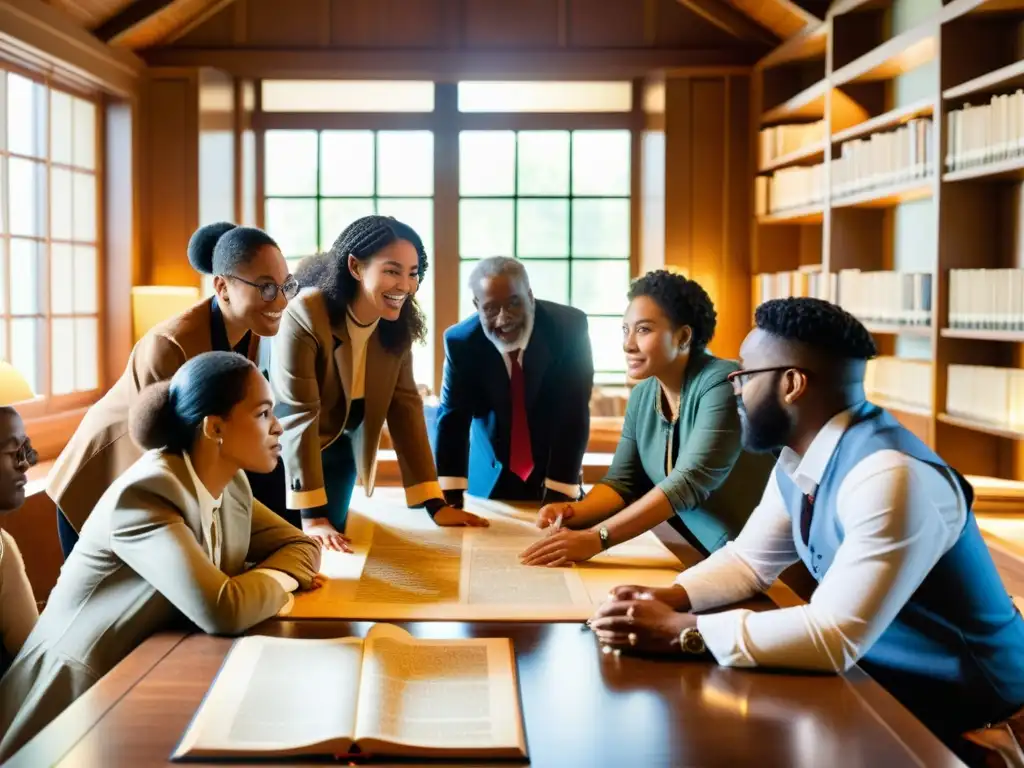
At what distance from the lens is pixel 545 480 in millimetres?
2908

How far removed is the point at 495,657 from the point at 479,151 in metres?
5.23

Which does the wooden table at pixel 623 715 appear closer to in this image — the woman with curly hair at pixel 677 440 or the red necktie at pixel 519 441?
the woman with curly hair at pixel 677 440

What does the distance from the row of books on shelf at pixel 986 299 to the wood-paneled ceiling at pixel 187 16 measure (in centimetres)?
179

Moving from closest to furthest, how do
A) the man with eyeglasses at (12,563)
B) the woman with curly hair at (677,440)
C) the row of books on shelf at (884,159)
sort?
the man with eyeglasses at (12,563) → the woman with curly hair at (677,440) → the row of books on shelf at (884,159)

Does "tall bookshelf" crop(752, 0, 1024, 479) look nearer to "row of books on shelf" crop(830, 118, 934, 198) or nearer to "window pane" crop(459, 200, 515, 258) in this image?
"row of books on shelf" crop(830, 118, 934, 198)

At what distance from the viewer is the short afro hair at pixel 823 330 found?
164 cm

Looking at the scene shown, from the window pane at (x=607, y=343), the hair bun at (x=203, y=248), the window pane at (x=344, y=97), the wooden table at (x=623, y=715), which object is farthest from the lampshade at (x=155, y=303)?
the wooden table at (x=623, y=715)

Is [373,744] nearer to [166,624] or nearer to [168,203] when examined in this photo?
[166,624]

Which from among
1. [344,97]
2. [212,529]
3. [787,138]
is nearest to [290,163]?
[344,97]

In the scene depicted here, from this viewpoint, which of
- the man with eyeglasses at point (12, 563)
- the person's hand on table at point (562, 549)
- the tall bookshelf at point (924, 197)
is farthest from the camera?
the tall bookshelf at point (924, 197)

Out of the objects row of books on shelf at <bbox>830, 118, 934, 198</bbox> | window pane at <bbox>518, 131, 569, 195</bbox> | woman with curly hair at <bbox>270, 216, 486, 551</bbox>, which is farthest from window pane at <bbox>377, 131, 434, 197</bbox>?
woman with curly hair at <bbox>270, 216, 486, 551</bbox>

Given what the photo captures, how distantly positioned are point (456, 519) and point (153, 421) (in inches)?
34.4

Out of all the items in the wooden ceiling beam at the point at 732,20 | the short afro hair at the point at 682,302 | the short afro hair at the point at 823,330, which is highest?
the wooden ceiling beam at the point at 732,20

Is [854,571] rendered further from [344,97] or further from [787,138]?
[344,97]
